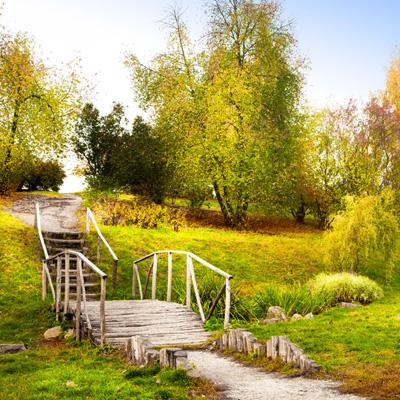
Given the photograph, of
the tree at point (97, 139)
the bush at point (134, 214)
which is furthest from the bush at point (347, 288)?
the tree at point (97, 139)

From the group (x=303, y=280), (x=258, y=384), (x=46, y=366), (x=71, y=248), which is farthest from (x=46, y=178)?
(x=258, y=384)

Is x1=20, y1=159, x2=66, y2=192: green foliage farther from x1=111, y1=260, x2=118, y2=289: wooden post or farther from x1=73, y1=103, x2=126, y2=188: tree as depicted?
x1=111, y1=260, x2=118, y2=289: wooden post

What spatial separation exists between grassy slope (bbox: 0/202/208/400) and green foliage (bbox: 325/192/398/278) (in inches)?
430

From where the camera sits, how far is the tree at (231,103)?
28.9 metres

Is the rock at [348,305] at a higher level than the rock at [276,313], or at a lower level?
lower

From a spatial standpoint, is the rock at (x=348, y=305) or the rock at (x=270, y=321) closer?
the rock at (x=270, y=321)

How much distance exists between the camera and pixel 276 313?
46.3ft

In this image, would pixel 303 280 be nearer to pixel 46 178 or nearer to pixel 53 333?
pixel 53 333

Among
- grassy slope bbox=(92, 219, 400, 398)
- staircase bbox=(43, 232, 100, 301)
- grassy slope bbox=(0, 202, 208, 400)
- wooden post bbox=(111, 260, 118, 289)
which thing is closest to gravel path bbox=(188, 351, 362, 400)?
grassy slope bbox=(92, 219, 400, 398)

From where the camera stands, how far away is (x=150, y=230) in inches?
954

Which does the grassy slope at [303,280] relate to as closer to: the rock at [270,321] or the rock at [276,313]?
the rock at [270,321]

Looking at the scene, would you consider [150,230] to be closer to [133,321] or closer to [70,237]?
[70,237]

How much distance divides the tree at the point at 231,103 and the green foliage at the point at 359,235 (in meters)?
8.28

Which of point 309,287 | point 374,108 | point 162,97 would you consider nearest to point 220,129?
point 162,97
